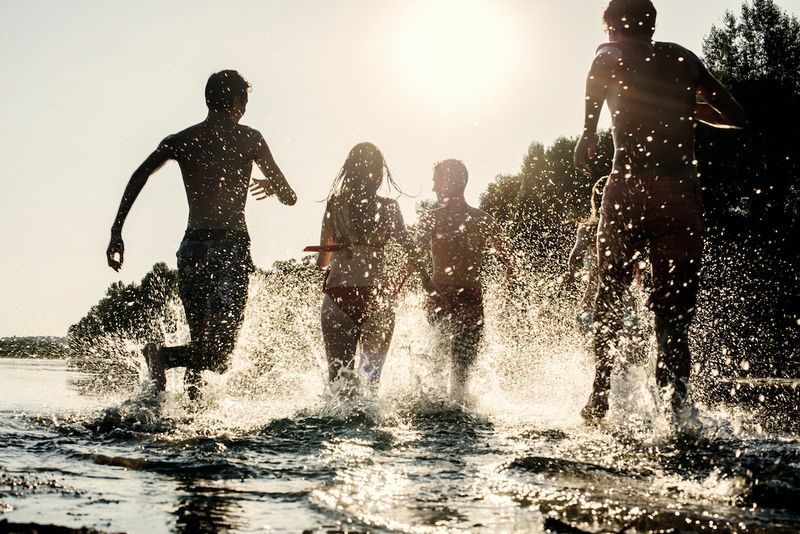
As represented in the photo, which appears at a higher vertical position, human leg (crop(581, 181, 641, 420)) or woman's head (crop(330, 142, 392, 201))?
woman's head (crop(330, 142, 392, 201))

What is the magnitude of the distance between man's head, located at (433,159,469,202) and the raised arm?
91.9 inches

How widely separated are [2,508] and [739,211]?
30.1 metres

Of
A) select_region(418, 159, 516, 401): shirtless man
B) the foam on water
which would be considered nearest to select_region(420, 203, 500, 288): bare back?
select_region(418, 159, 516, 401): shirtless man

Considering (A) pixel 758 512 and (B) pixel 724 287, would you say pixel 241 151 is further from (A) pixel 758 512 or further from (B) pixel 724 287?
(B) pixel 724 287

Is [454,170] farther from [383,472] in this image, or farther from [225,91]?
[383,472]

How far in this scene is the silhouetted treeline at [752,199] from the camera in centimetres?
2559

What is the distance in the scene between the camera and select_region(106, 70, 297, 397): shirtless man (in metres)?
5.42

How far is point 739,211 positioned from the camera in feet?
95.6

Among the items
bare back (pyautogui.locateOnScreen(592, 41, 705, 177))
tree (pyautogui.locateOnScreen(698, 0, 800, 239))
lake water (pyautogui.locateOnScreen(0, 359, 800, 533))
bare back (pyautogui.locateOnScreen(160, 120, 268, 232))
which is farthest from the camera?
tree (pyautogui.locateOnScreen(698, 0, 800, 239))

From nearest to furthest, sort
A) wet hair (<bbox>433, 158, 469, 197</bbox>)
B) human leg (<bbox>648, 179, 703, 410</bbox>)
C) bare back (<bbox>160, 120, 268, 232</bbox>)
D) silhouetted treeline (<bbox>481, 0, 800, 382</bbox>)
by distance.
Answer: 1. human leg (<bbox>648, 179, 703, 410</bbox>)
2. bare back (<bbox>160, 120, 268, 232</bbox>)
3. wet hair (<bbox>433, 158, 469, 197</bbox>)
4. silhouetted treeline (<bbox>481, 0, 800, 382</bbox>)

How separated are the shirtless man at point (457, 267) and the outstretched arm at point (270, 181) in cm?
158

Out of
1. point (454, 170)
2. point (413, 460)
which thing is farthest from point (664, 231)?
point (454, 170)

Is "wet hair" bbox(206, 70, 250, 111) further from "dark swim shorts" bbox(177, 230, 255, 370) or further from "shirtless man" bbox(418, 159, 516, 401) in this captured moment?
"shirtless man" bbox(418, 159, 516, 401)

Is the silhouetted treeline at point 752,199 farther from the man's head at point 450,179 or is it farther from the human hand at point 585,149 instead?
the human hand at point 585,149
